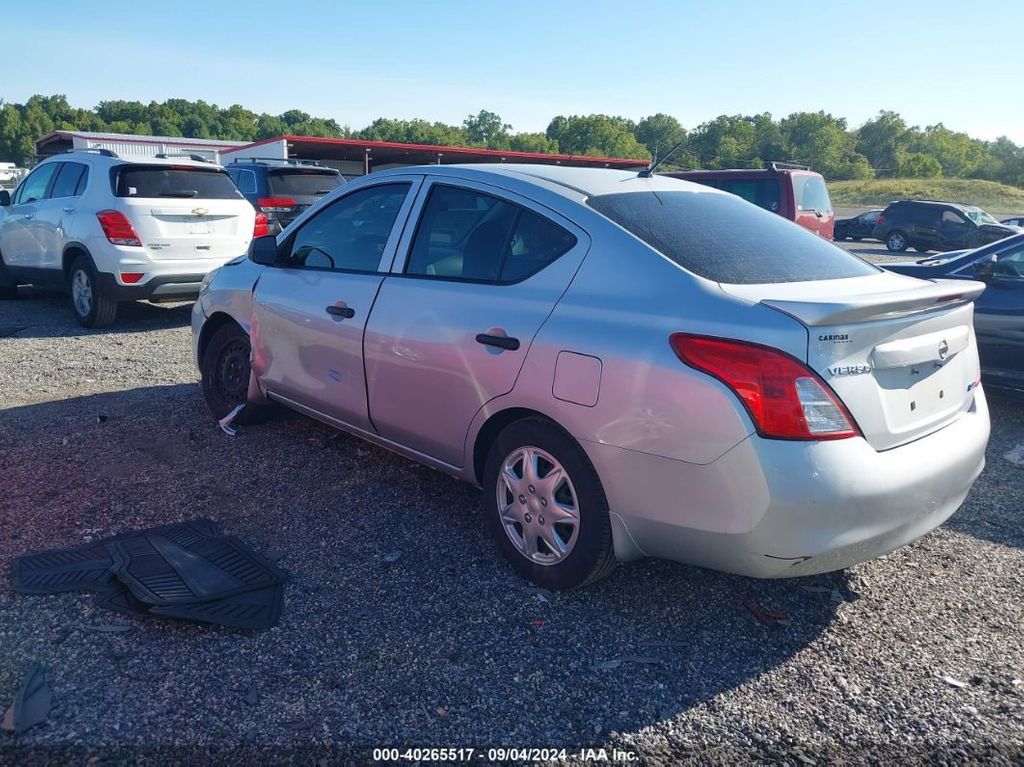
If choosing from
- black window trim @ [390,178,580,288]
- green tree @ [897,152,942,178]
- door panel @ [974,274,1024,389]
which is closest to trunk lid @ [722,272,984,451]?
black window trim @ [390,178,580,288]

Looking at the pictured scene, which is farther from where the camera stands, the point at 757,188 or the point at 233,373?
the point at 757,188

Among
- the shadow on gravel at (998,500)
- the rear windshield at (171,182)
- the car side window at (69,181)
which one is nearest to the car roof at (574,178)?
the shadow on gravel at (998,500)

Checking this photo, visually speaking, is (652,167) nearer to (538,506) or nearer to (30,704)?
(538,506)

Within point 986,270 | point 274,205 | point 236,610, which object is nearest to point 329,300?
point 236,610

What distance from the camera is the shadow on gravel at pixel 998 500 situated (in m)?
3.97

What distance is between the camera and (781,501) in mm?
2516

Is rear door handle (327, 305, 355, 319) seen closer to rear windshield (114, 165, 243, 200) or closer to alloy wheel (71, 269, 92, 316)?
rear windshield (114, 165, 243, 200)

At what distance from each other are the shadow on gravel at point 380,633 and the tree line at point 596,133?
319 feet

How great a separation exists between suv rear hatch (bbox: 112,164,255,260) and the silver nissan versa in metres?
4.85

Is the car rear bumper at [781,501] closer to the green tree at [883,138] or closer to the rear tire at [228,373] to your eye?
the rear tire at [228,373]

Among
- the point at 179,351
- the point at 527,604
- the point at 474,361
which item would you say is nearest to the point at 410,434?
the point at 474,361

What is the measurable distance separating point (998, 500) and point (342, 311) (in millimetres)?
3749

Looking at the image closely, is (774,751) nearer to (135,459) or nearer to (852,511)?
(852,511)

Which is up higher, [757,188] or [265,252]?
[757,188]
